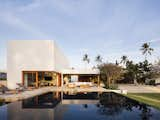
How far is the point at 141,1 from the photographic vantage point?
52.4 ft

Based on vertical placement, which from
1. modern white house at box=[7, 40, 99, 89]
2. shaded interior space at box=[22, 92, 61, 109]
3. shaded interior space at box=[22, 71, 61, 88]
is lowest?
shaded interior space at box=[22, 92, 61, 109]

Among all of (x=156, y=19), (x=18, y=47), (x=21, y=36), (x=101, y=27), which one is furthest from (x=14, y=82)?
(x=156, y=19)

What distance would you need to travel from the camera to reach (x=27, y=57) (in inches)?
1054

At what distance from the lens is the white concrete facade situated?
26.5 meters

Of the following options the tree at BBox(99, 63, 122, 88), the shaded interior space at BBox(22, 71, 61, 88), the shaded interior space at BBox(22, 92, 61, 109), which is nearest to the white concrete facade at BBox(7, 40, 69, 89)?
the shaded interior space at BBox(22, 71, 61, 88)

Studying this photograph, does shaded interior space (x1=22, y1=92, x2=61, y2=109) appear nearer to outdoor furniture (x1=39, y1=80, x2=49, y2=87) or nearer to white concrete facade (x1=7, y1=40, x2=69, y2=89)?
white concrete facade (x1=7, y1=40, x2=69, y2=89)

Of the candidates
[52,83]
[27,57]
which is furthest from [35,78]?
[52,83]

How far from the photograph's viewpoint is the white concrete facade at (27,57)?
26.5 m

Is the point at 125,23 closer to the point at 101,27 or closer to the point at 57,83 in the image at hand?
the point at 101,27

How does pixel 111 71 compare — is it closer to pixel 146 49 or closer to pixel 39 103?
pixel 39 103

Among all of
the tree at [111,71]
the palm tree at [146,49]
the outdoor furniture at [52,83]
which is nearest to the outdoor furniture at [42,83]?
the outdoor furniture at [52,83]

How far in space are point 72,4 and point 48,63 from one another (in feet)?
38.8

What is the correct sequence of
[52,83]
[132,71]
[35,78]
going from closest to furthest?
[35,78]
[52,83]
[132,71]

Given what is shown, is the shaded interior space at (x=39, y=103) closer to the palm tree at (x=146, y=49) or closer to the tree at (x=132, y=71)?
the tree at (x=132, y=71)
